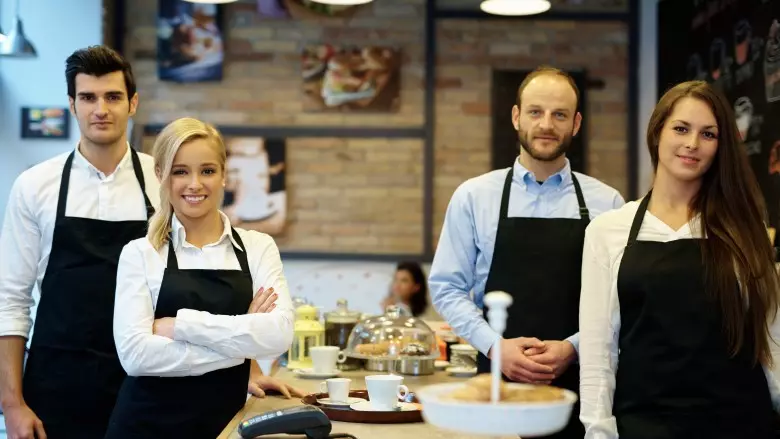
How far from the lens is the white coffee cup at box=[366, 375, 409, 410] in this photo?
8.59ft

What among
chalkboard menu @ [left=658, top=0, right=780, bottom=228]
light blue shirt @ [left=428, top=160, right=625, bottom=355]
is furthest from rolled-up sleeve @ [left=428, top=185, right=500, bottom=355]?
chalkboard menu @ [left=658, top=0, right=780, bottom=228]

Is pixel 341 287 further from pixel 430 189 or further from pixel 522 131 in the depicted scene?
pixel 522 131

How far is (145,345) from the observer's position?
2.62 m

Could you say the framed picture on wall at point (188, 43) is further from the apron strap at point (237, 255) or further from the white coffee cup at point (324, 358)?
the apron strap at point (237, 255)

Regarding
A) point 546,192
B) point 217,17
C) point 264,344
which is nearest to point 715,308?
point 546,192

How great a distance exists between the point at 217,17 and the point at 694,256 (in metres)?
4.98

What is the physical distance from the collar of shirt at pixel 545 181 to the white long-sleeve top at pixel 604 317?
17.8 inches

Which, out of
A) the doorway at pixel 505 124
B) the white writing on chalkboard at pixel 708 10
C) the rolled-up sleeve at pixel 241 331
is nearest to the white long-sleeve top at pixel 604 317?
the rolled-up sleeve at pixel 241 331

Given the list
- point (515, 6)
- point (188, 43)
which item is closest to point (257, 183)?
point (188, 43)

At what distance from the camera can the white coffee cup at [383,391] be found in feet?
8.59

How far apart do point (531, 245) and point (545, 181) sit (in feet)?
0.71

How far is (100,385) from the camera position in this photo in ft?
10.3

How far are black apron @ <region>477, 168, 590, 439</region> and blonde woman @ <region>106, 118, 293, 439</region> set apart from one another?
2.33ft

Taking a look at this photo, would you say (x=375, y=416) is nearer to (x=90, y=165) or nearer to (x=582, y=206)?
(x=582, y=206)
